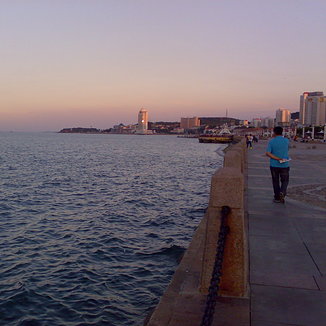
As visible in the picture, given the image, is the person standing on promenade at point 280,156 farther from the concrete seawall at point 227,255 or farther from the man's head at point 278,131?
the concrete seawall at point 227,255

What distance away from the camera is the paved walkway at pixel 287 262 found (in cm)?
362

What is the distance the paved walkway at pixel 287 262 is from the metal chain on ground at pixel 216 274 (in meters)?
0.62

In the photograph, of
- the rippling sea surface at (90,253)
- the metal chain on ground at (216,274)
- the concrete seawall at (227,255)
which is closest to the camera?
the metal chain on ground at (216,274)

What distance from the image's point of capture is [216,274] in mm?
3182

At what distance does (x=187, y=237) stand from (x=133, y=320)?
180 inches

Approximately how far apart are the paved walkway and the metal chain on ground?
0.62m

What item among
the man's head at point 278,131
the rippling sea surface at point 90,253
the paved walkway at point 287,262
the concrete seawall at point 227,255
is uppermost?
the man's head at point 278,131

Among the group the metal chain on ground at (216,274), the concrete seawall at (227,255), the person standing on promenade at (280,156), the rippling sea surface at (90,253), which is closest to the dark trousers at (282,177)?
the person standing on promenade at (280,156)

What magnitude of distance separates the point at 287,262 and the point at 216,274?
2222mm

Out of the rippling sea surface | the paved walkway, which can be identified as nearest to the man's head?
the paved walkway

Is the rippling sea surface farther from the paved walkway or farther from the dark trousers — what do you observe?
the dark trousers

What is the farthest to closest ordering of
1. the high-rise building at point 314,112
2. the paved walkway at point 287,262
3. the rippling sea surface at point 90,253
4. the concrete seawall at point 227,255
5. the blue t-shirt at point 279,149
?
the high-rise building at point 314,112 < the blue t-shirt at point 279,149 < the rippling sea surface at point 90,253 < the concrete seawall at point 227,255 < the paved walkway at point 287,262

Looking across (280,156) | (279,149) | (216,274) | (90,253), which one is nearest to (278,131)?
(279,149)

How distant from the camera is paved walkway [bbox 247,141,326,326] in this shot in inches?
143
